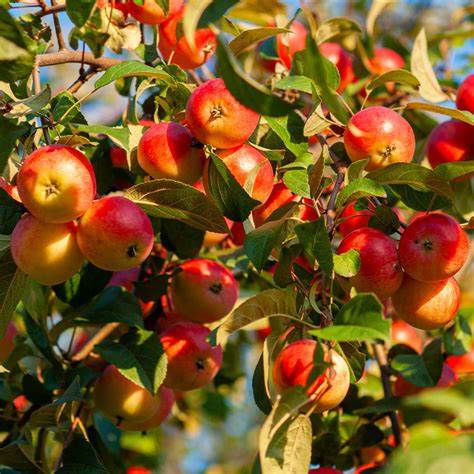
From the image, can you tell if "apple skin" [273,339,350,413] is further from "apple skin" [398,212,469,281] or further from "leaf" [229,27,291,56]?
"leaf" [229,27,291,56]

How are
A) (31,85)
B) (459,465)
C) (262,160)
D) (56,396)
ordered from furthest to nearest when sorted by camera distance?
1. (56,396)
2. (31,85)
3. (262,160)
4. (459,465)

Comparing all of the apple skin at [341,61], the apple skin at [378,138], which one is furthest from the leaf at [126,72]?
the apple skin at [341,61]

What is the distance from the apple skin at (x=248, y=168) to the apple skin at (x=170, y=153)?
0.11ft

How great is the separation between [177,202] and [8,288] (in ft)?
1.09

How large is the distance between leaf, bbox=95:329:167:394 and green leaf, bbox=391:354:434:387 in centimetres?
52

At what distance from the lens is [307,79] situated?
1.42 m

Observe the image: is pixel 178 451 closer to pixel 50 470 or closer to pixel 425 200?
pixel 50 470

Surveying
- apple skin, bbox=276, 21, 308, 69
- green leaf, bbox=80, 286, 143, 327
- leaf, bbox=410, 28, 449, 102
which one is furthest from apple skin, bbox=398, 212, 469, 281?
apple skin, bbox=276, 21, 308, 69

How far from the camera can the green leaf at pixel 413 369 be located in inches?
64.5

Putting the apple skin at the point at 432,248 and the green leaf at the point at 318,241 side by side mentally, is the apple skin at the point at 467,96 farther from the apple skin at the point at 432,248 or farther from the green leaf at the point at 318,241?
the green leaf at the point at 318,241

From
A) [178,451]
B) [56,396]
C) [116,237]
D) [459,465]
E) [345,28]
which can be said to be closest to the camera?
[459,465]

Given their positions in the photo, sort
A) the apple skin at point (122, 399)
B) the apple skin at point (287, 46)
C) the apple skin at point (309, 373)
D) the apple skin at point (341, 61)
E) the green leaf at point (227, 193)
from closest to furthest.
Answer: the apple skin at point (309, 373)
the green leaf at point (227, 193)
the apple skin at point (122, 399)
the apple skin at point (287, 46)
the apple skin at point (341, 61)

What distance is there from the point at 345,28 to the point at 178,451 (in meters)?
2.70

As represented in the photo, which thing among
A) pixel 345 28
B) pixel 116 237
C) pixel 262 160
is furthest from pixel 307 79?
pixel 345 28
